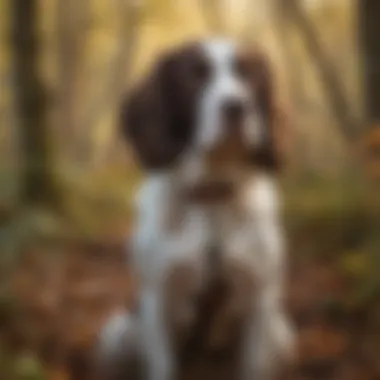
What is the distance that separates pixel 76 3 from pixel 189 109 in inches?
9.6

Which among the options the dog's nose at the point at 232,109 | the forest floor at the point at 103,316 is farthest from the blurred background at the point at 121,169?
the dog's nose at the point at 232,109

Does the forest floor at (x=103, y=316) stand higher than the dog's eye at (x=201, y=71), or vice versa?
the dog's eye at (x=201, y=71)

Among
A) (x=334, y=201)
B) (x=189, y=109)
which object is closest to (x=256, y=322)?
(x=334, y=201)

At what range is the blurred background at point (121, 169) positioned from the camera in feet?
4.52

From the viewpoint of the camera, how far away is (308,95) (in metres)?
1.39

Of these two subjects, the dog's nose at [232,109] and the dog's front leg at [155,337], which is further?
the dog's front leg at [155,337]

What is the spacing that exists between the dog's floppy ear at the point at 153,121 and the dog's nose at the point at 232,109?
8cm

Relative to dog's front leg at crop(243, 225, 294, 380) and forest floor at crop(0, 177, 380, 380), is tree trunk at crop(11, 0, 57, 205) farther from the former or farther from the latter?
dog's front leg at crop(243, 225, 294, 380)

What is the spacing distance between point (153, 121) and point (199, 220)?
0.53ft

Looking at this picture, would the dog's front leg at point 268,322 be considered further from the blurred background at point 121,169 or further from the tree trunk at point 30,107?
the tree trunk at point 30,107

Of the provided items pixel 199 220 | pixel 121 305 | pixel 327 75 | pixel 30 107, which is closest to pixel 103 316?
pixel 121 305

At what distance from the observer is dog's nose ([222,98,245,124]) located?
129cm

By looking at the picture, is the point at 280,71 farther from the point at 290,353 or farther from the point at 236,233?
the point at 290,353

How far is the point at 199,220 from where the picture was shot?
4.57 feet
